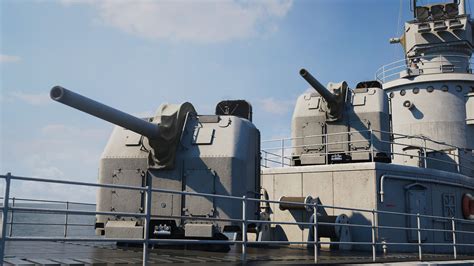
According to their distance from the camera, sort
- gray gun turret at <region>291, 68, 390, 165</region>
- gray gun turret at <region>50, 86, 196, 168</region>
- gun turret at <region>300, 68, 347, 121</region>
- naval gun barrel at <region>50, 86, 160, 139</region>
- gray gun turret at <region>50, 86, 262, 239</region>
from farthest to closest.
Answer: gun turret at <region>300, 68, 347, 121</region>, gray gun turret at <region>291, 68, 390, 165</region>, gray gun turret at <region>50, 86, 262, 239</region>, gray gun turret at <region>50, 86, 196, 168</region>, naval gun barrel at <region>50, 86, 160, 139</region>

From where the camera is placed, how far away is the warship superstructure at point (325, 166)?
9.02m

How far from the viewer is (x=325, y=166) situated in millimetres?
13344

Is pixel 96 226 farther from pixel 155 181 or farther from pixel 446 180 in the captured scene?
pixel 446 180

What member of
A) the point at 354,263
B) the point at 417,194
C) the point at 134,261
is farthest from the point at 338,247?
the point at 134,261

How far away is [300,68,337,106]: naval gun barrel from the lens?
13.2m

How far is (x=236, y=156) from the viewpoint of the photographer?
925 cm

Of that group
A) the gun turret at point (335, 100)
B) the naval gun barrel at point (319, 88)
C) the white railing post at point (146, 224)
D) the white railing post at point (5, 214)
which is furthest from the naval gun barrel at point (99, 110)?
the gun turret at point (335, 100)

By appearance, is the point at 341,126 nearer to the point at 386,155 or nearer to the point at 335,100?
the point at 335,100

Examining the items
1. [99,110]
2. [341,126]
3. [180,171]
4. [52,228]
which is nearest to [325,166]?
[341,126]

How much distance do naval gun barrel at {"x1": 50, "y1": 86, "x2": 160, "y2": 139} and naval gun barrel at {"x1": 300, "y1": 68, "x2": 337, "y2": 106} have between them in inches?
219

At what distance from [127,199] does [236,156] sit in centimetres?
219

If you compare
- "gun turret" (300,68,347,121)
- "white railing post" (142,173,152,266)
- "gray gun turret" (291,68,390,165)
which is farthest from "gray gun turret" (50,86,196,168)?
"gun turret" (300,68,347,121)

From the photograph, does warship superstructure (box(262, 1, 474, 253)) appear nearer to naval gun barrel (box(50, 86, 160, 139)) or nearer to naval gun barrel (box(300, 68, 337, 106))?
naval gun barrel (box(300, 68, 337, 106))

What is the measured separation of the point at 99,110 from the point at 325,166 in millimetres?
7611
